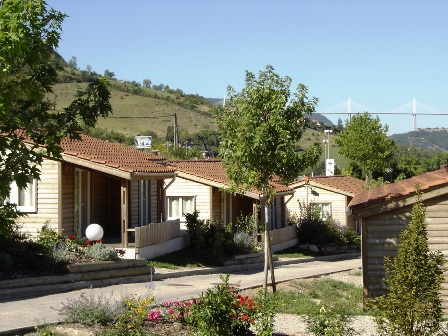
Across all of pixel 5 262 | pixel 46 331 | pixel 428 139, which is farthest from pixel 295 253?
pixel 428 139

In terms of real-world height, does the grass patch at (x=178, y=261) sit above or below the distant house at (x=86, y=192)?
below

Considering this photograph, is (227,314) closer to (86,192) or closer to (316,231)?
(86,192)

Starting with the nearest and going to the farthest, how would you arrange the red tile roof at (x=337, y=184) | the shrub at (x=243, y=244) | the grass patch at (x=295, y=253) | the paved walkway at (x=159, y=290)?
1. the paved walkway at (x=159, y=290)
2. the shrub at (x=243, y=244)
3. the grass patch at (x=295, y=253)
4. the red tile roof at (x=337, y=184)

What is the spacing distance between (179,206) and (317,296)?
13.1 metres

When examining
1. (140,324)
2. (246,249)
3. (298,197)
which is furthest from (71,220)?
(298,197)

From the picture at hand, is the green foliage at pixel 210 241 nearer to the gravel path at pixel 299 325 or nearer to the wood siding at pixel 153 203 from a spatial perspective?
the wood siding at pixel 153 203

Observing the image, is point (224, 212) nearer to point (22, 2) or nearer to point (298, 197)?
point (298, 197)

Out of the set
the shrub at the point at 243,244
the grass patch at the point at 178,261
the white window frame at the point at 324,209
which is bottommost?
the grass patch at the point at 178,261

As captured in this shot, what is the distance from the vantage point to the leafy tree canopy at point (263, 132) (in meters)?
19.1

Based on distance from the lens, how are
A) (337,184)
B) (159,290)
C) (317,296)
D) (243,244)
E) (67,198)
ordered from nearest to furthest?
1. (159,290)
2. (317,296)
3. (67,198)
4. (243,244)
5. (337,184)

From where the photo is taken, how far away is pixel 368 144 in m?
56.0

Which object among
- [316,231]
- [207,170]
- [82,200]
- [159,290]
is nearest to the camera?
[159,290]

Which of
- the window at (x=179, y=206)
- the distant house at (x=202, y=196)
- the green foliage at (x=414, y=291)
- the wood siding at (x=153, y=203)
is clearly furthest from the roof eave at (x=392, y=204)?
the window at (x=179, y=206)

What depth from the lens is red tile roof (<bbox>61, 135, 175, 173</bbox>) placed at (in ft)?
74.7
